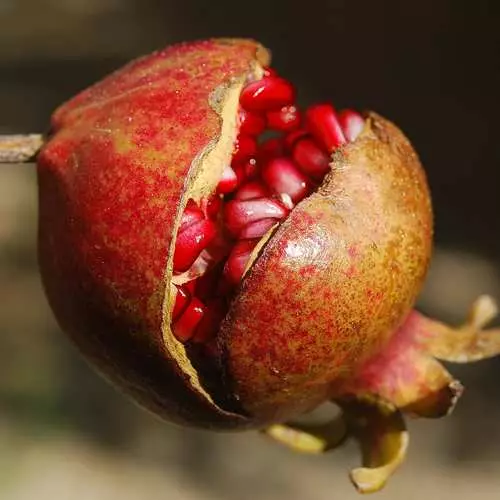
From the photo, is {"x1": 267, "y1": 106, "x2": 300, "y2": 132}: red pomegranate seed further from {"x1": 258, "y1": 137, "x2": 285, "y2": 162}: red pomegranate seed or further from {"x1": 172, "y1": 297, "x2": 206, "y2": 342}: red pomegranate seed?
{"x1": 172, "y1": 297, "x2": 206, "y2": 342}: red pomegranate seed

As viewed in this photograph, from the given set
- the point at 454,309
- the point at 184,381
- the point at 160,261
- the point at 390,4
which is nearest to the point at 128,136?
the point at 160,261

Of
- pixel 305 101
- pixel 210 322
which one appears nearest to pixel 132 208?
pixel 210 322

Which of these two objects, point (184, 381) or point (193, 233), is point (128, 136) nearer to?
point (193, 233)

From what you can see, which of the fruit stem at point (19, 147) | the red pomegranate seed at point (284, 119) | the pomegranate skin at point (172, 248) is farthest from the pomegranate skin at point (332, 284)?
the fruit stem at point (19, 147)

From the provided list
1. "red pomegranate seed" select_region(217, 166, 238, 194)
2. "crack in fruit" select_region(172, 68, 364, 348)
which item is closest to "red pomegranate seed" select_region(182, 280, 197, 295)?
"crack in fruit" select_region(172, 68, 364, 348)

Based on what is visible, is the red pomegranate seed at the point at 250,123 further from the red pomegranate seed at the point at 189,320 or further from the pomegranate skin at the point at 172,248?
the red pomegranate seed at the point at 189,320
